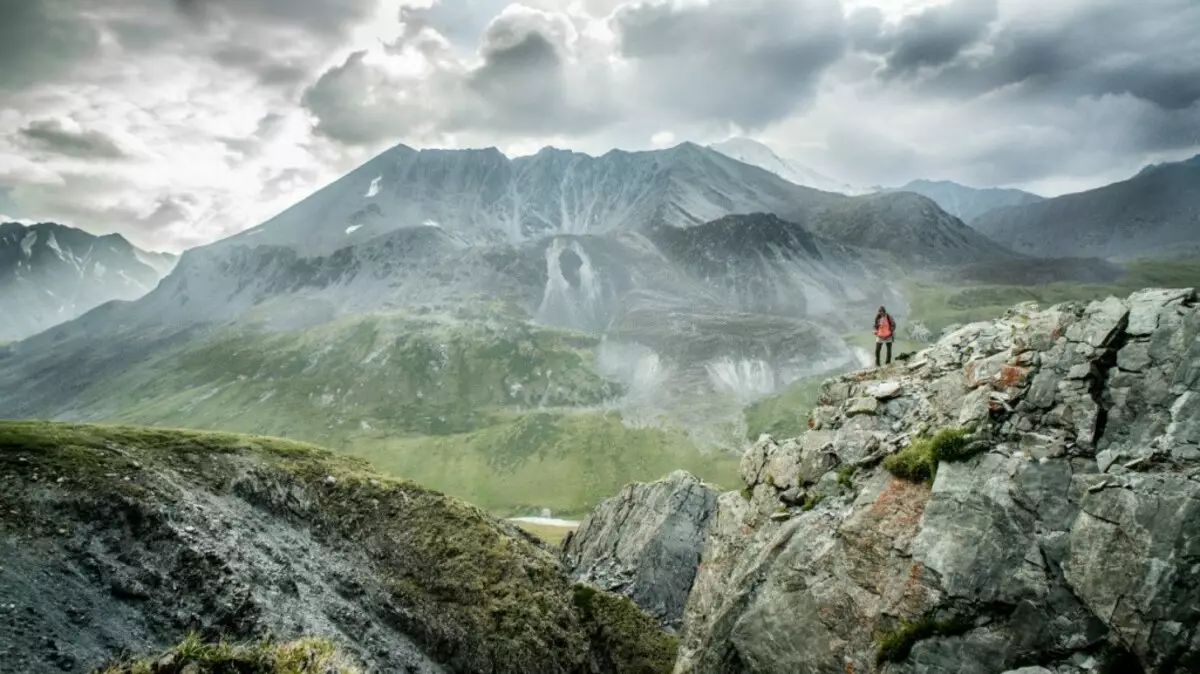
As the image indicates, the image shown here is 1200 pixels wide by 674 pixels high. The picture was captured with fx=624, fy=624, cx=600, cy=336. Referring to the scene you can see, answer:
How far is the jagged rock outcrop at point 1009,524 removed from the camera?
2194cm

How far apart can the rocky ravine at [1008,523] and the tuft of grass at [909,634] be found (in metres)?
0.07

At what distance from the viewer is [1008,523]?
25.3m

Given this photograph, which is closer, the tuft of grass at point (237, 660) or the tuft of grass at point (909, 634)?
the tuft of grass at point (237, 660)

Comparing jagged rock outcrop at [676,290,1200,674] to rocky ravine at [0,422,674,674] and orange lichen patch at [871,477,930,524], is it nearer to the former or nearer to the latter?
orange lichen patch at [871,477,930,524]

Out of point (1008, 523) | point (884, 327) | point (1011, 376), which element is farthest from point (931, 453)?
point (884, 327)

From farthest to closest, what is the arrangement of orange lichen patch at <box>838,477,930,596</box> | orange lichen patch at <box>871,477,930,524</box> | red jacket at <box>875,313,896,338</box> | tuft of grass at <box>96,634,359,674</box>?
1. red jacket at <box>875,313,896,338</box>
2. orange lichen patch at <box>871,477,930,524</box>
3. orange lichen patch at <box>838,477,930,596</box>
4. tuft of grass at <box>96,634,359,674</box>

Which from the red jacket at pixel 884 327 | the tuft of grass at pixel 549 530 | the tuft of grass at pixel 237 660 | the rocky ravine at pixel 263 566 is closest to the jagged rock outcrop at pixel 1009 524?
the red jacket at pixel 884 327

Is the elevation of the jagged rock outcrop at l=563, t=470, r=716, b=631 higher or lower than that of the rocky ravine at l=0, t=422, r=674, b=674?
lower

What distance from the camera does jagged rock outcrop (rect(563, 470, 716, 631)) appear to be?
63.4 metres

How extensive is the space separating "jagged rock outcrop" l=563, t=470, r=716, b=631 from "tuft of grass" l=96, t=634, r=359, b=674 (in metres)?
46.1

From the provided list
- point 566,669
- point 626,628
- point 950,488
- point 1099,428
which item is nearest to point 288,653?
point 950,488

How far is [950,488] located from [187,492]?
43480mm

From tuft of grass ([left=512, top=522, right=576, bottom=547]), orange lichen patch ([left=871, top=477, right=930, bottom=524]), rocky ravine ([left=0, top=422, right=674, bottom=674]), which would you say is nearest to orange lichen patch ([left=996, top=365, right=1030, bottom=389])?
orange lichen patch ([left=871, top=477, right=930, bottom=524])

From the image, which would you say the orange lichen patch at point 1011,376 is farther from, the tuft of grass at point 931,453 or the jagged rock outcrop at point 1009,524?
the tuft of grass at point 931,453
